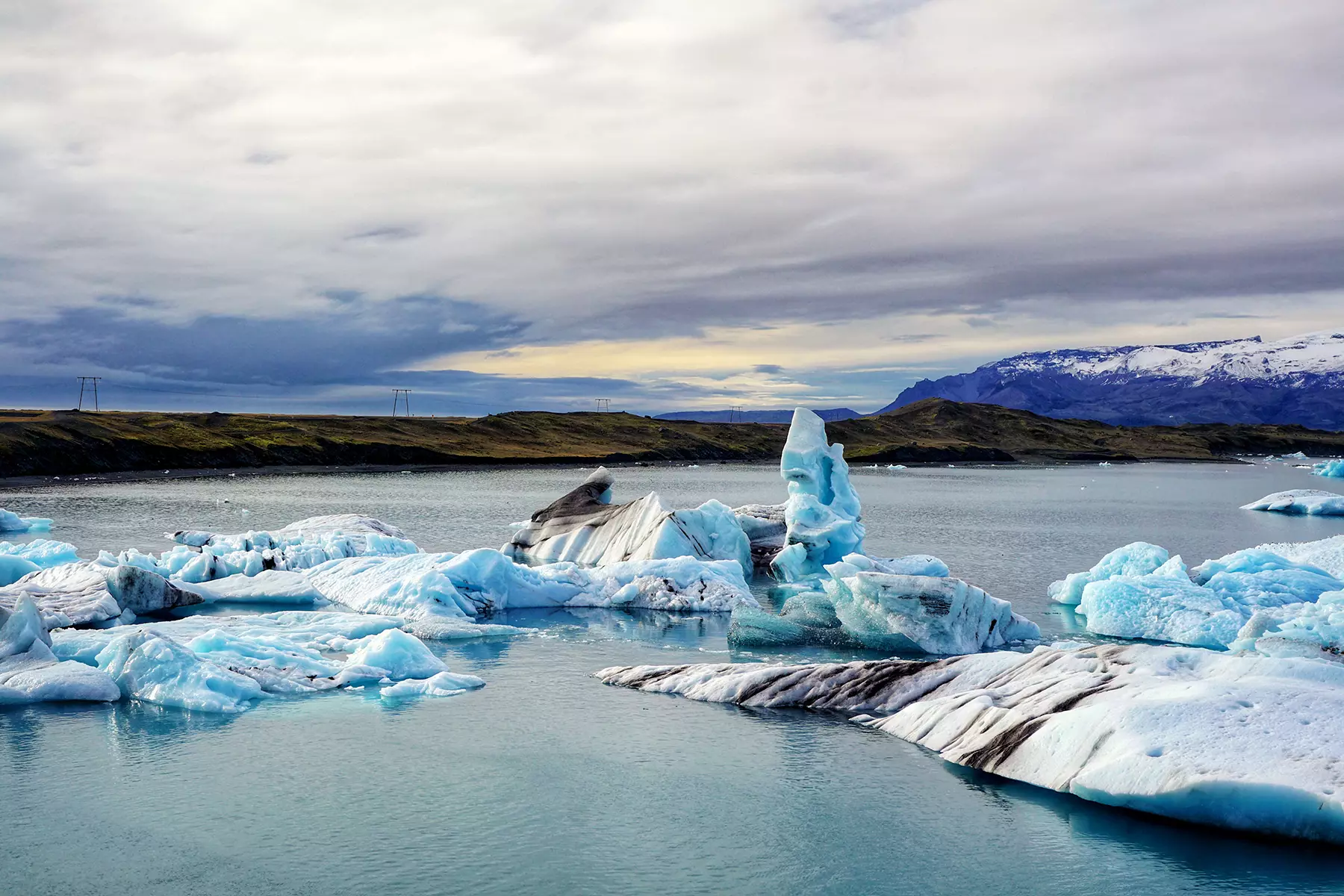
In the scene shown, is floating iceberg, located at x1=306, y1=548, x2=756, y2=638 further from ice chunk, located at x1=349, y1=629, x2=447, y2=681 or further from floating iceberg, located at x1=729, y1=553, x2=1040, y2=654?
floating iceberg, located at x1=729, y1=553, x2=1040, y2=654

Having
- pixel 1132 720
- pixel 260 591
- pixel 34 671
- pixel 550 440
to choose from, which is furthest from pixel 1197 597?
pixel 550 440

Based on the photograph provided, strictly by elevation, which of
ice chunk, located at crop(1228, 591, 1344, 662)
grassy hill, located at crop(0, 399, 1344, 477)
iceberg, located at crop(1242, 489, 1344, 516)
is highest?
grassy hill, located at crop(0, 399, 1344, 477)

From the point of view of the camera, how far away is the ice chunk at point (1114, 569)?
23438 millimetres

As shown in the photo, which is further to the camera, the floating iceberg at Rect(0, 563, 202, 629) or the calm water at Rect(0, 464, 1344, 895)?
the floating iceberg at Rect(0, 563, 202, 629)

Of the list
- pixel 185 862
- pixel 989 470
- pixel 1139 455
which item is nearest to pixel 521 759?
pixel 185 862

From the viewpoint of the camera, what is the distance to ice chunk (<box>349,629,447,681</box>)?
51.9ft

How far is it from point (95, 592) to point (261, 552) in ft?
19.7

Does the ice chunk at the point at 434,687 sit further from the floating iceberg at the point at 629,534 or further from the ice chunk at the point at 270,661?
the floating iceberg at the point at 629,534

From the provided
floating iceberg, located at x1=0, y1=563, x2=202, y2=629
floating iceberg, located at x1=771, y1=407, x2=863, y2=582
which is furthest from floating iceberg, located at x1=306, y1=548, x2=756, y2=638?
floating iceberg, located at x1=771, y1=407, x2=863, y2=582

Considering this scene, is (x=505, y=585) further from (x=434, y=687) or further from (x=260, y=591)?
(x=434, y=687)

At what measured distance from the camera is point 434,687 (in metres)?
15.2

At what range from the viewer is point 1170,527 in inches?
1810

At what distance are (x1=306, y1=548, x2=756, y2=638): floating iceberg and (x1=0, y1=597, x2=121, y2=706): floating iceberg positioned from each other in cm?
638

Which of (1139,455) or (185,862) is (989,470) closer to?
(1139,455)
